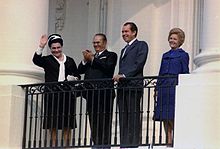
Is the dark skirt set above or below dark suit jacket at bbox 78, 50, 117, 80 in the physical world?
below

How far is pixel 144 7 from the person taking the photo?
63.6 ft

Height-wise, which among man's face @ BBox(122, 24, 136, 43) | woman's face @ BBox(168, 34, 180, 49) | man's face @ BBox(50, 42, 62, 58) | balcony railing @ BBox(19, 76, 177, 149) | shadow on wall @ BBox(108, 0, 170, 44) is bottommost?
balcony railing @ BBox(19, 76, 177, 149)

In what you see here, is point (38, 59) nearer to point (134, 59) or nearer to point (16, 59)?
point (16, 59)

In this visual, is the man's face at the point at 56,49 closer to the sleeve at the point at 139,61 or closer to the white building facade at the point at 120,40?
the white building facade at the point at 120,40

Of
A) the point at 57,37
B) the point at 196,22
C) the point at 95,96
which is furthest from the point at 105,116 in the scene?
the point at 196,22

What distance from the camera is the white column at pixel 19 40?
17297mm

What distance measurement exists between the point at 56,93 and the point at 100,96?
706 mm

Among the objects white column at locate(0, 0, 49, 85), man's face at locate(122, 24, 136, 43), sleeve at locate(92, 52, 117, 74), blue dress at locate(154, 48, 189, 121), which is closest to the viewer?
blue dress at locate(154, 48, 189, 121)

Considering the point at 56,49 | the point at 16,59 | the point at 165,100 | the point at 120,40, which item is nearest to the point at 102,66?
the point at 56,49

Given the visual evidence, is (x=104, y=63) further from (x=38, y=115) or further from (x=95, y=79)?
(x=38, y=115)

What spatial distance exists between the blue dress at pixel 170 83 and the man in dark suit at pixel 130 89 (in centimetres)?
33

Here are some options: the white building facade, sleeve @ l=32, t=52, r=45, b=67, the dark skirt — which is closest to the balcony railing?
the dark skirt

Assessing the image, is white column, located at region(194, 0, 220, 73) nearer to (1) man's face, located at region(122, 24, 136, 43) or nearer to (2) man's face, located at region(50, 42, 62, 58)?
(1) man's face, located at region(122, 24, 136, 43)

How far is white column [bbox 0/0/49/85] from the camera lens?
1730 cm
